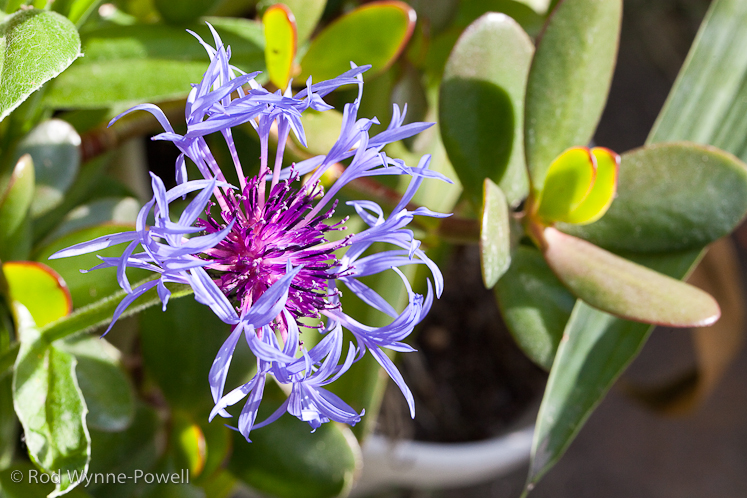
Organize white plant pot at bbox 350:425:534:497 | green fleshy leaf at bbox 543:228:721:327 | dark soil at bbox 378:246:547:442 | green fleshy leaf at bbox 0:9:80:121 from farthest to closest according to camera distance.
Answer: dark soil at bbox 378:246:547:442 → white plant pot at bbox 350:425:534:497 → green fleshy leaf at bbox 543:228:721:327 → green fleshy leaf at bbox 0:9:80:121

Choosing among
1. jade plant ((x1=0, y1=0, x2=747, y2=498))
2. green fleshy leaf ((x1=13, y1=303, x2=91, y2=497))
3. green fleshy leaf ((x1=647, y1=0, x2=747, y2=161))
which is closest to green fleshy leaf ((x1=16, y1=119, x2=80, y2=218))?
jade plant ((x1=0, y1=0, x2=747, y2=498))

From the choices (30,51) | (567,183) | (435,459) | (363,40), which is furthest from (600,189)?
(435,459)

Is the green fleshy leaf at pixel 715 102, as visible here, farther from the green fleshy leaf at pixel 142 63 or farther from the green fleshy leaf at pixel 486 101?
the green fleshy leaf at pixel 142 63

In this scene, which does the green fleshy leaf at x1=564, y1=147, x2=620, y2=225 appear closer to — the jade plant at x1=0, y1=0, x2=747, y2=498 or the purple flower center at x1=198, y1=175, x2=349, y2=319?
the jade plant at x1=0, y1=0, x2=747, y2=498

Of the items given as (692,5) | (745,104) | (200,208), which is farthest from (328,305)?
(692,5)

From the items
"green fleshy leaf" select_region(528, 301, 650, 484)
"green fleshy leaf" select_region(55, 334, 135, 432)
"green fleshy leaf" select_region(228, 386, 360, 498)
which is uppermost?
"green fleshy leaf" select_region(528, 301, 650, 484)

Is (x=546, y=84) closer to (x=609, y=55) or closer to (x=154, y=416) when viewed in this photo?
(x=609, y=55)

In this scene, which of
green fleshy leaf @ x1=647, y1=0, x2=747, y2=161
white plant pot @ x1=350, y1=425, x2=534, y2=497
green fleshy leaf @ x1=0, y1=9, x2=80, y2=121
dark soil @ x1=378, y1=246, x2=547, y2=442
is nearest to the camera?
green fleshy leaf @ x1=0, y1=9, x2=80, y2=121

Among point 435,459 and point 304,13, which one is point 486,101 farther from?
point 435,459
